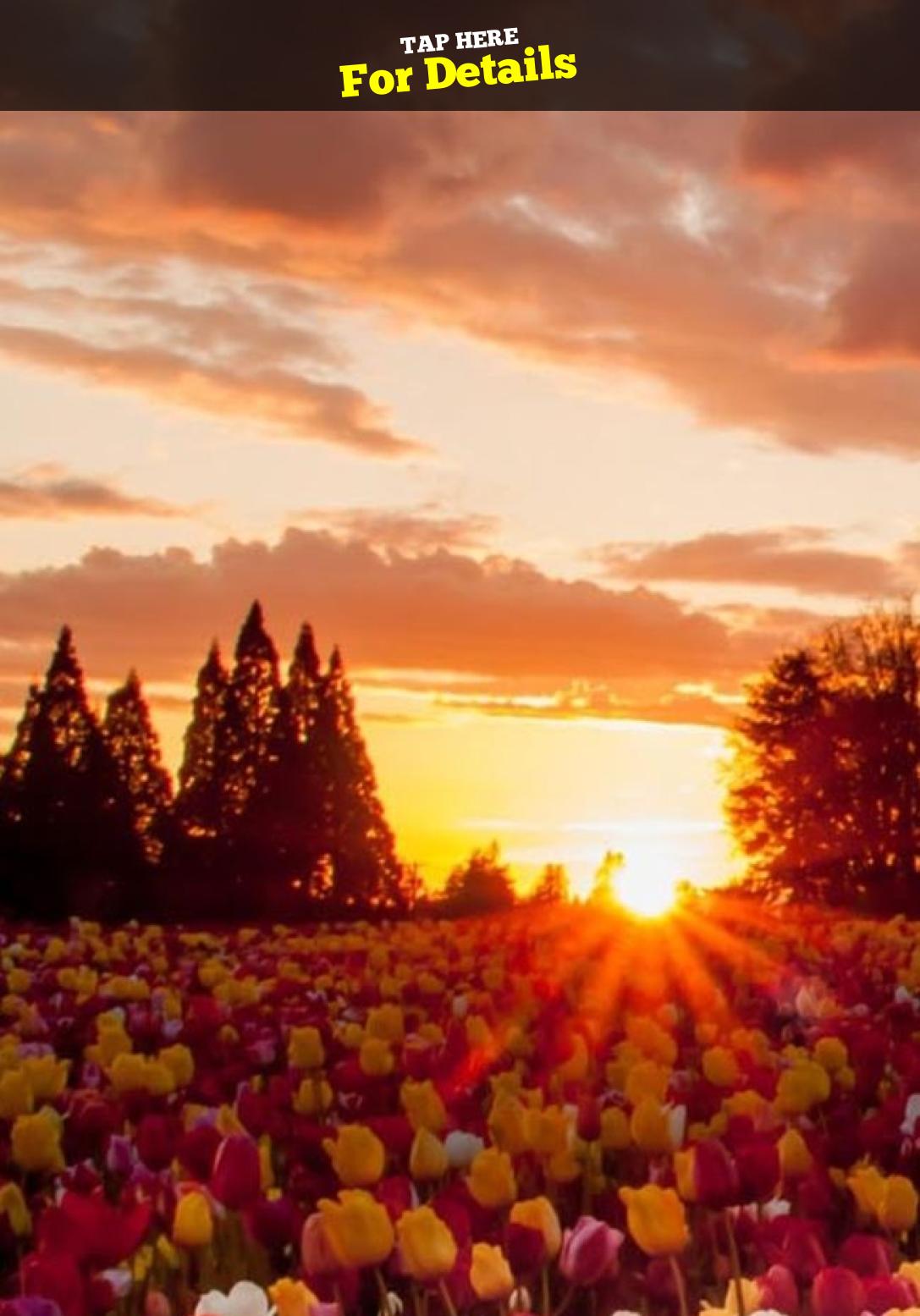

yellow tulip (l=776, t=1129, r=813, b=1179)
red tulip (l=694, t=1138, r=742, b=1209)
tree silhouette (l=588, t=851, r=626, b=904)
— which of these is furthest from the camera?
tree silhouette (l=588, t=851, r=626, b=904)

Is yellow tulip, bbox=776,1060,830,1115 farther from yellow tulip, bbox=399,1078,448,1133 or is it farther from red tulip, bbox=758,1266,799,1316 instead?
red tulip, bbox=758,1266,799,1316

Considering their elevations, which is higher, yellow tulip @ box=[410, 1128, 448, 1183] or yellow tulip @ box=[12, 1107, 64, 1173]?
yellow tulip @ box=[12, 1107, 64, 1173]

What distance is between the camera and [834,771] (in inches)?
2149

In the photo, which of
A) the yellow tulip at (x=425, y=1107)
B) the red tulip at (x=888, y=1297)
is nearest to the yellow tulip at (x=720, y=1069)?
the yellow tulip at (x=425, y=1107)

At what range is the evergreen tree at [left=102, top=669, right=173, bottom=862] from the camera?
139ft

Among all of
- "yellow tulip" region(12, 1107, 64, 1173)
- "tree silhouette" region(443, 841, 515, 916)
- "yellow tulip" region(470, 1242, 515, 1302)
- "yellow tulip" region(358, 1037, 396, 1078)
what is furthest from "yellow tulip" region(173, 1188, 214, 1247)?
"tree silhouette" region(443, 841, 515, 916)

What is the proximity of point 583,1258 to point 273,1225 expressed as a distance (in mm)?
888

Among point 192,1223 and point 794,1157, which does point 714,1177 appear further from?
point 192,1223

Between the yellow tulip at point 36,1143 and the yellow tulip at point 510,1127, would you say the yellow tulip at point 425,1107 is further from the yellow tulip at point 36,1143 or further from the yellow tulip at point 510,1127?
the yellow tulip at point 36,1143

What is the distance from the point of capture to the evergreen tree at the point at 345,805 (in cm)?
4325

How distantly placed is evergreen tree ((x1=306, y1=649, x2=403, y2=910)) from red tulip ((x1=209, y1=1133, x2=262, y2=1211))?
1421 inches

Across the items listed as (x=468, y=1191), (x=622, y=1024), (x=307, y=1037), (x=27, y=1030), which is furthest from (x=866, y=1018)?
(x=468, y=1191)

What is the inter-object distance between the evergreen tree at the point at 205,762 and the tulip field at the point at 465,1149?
31891 millimetres

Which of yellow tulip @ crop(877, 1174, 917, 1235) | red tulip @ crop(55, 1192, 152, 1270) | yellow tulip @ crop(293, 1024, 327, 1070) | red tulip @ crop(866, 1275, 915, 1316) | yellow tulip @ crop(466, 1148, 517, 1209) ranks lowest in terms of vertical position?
yellow tulip @ crop(877, 1174, 917, 1235)
